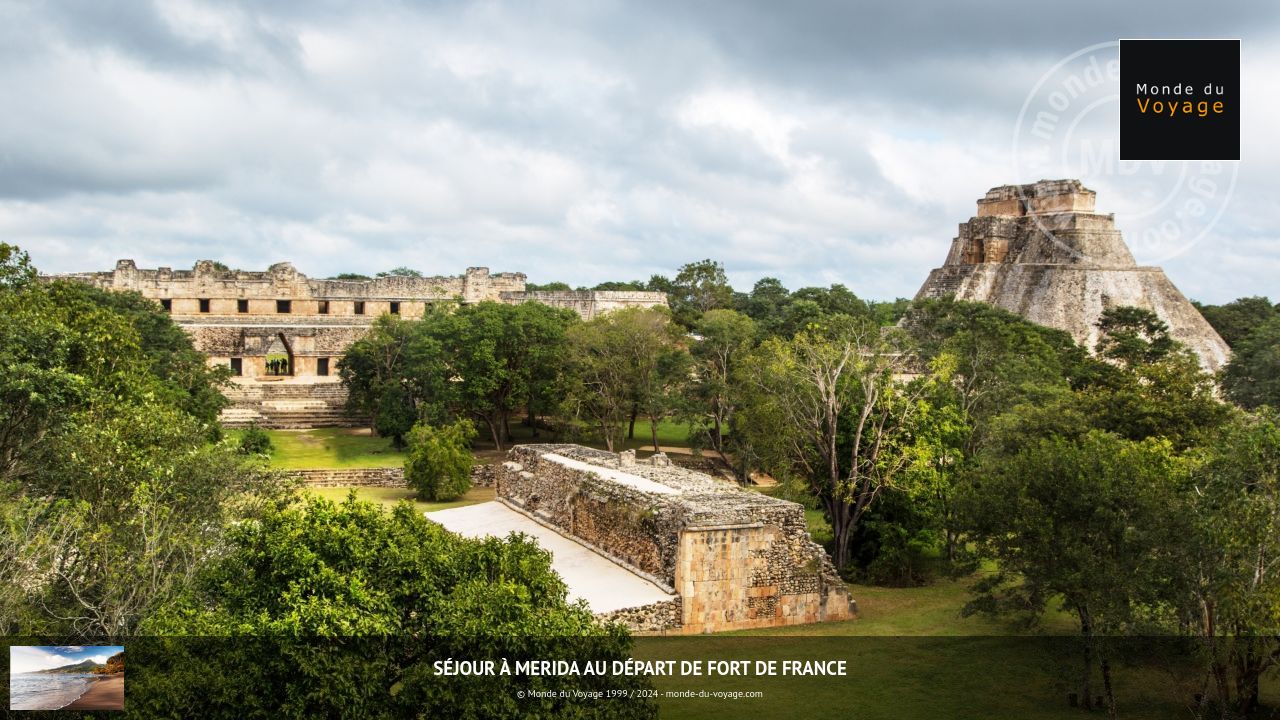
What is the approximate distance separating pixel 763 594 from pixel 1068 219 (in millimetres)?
29978

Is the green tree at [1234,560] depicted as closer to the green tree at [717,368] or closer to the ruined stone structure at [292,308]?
the green tree at [717,368]

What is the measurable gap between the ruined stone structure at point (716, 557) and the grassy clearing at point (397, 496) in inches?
313

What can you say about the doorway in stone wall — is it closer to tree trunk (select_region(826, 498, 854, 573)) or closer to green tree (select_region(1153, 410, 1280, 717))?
tree trunk (select_region(826, 498, 854, 573))

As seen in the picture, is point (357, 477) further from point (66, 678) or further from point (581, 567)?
point (66, 678)

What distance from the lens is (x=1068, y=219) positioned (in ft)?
130

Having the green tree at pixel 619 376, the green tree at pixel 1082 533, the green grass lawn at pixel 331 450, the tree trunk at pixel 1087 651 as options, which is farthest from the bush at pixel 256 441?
the tree trunk at pixel 1087 651

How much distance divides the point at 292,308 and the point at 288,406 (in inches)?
330

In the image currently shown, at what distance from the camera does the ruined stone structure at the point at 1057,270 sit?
118 feet

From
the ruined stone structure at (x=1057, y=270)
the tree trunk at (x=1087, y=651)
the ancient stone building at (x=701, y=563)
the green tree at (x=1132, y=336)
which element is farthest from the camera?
the ruined stone structure at (x=1057, y=270)

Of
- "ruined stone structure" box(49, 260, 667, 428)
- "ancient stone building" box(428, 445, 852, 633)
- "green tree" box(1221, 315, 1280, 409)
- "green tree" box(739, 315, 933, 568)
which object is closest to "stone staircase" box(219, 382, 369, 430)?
"ruined stone structure" box(49, 260, 667, 428)

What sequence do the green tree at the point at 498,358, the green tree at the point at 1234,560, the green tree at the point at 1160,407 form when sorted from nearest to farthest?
the green tree at the point at 1234,560
the green tree at the point at 1160,407
the green tree at the point at 498,358

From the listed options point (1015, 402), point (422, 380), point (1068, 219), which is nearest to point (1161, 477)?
point (1015, 402)

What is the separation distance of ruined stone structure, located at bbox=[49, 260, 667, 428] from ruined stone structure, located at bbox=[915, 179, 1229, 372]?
1263 centimetres

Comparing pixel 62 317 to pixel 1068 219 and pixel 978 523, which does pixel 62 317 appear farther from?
pixel 1068 219
